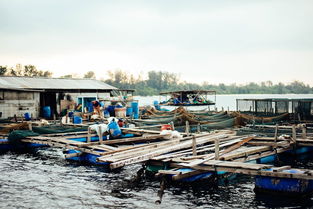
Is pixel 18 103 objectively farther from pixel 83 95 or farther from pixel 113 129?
pixel 113 129

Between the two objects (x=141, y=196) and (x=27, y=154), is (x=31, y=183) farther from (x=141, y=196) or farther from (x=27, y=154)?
(x=27, y=154)

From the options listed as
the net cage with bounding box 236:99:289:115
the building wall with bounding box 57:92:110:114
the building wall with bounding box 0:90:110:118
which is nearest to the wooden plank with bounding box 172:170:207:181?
the net cage with bounding box 236:99:289:115

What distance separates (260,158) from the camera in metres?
13.4

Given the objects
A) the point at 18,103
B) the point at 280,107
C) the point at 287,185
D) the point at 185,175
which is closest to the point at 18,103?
the point at 18,103

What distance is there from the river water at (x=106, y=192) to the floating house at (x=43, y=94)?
13206 millimetres

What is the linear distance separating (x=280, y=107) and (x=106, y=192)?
21.8m

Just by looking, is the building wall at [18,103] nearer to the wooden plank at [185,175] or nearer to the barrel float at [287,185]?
the wooden plank at [185,175]

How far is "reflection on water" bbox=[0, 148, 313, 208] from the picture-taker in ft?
32.6

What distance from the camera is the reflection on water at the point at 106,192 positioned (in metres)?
9.92

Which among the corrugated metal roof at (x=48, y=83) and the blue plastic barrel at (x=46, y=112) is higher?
the corrugated metal roof at (x=48, y=83)

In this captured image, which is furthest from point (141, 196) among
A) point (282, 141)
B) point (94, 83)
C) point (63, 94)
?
point (94, 83)

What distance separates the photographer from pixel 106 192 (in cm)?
1105

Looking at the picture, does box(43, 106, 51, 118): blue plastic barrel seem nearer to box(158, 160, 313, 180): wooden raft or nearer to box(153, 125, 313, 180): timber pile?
box(153, 125, 313, 180): timber pile

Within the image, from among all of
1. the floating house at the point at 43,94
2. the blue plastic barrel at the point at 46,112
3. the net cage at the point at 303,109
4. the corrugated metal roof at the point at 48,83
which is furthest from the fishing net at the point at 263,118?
the blue plastic barrel at the point at 46,112
